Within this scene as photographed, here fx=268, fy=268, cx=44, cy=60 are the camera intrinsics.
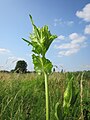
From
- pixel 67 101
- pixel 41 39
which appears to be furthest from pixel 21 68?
pixel 41 39

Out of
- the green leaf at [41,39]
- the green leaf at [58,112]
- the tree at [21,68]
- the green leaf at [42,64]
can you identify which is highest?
the tree at [21,68]

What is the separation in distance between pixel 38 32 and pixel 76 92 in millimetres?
471

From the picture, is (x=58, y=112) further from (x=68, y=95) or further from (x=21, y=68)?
(x=21, y=68)

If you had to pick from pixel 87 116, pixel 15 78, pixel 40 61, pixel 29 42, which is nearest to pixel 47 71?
pixel 40 61

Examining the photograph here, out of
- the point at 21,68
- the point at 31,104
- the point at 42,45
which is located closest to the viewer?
the point at 42,45

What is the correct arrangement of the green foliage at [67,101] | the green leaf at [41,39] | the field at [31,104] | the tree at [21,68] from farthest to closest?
the tree at [21,68], the field at [31,104], the green foliage at [67,101], the green leaf at [41,39]

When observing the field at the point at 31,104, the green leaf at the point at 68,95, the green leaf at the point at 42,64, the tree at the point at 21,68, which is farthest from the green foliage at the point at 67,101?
the tree at the point at 21,68

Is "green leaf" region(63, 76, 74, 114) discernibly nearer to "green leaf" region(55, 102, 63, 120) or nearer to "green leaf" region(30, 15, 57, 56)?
"green leaf" region(55, 102, 63, 120)

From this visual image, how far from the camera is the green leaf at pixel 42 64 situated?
1.61 metres

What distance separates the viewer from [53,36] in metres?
1.59

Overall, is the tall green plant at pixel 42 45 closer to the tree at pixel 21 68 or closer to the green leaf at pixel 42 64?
the green leaf at pixel 42 64

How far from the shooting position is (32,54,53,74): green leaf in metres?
1.61

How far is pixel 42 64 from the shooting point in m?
1.64

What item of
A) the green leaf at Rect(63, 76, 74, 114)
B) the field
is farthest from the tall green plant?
the field
